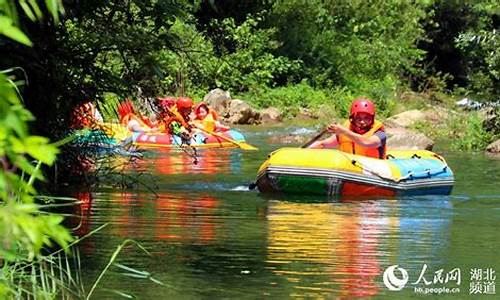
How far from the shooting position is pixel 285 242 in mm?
7758

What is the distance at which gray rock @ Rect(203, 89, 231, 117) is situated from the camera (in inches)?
958

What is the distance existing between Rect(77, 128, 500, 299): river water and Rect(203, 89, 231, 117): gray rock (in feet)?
38.3

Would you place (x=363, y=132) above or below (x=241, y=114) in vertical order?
above

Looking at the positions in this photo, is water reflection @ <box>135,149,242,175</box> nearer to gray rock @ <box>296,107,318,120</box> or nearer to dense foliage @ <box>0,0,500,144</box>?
dense foliage @ <box>0,0,500,144</box>

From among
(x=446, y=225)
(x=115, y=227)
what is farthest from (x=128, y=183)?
(x=446, y=225)

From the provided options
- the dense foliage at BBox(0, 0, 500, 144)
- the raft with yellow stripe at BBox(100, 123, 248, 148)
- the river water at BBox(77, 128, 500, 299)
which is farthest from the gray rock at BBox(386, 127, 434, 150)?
the river water at BBox(77, 128, 500, 299)

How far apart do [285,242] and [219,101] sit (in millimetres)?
16816

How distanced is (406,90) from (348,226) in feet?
70.7

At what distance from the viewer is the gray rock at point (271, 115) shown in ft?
80.8

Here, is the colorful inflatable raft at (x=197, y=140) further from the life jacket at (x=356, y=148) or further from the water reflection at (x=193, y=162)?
the life jacket at (x=356, y=148)

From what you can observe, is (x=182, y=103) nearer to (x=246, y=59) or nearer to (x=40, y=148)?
(x=246, y=59)

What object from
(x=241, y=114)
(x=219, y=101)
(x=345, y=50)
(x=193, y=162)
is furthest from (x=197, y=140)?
(x=345, y=50)

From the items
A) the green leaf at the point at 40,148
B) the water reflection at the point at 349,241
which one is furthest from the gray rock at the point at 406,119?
the green leaf at the point at 40,148

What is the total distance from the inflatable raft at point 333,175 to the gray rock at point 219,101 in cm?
1302
